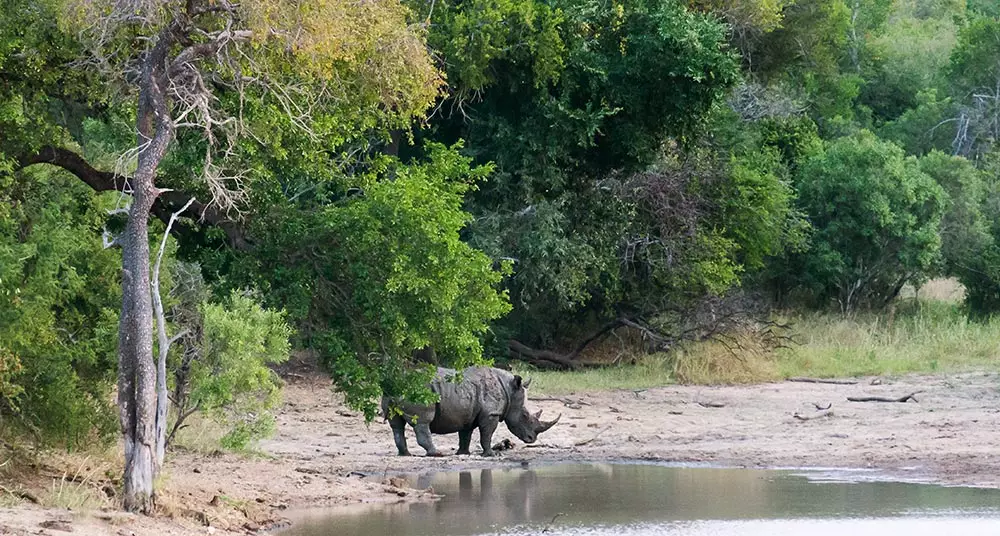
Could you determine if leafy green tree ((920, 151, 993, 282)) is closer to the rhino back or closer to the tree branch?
the rhino back

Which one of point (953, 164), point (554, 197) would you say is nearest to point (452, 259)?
point (554, 197)

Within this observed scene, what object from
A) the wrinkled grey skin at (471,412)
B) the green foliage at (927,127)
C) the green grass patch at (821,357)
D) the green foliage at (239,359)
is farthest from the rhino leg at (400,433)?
the green foliage at (927,127)

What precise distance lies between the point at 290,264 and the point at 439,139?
12.6 meters

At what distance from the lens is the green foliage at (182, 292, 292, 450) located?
13.0 metres

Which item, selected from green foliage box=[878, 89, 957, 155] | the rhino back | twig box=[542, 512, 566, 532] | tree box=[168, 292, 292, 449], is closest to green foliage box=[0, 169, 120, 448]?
tree box=[168, 292, 292, 449]

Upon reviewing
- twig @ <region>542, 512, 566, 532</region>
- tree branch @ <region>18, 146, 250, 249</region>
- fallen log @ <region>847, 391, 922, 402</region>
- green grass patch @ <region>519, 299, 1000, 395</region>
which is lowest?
twig @ <region>542, 512, 566, 532</region>

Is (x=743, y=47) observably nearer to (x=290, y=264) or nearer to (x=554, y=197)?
(x=554, y=197)

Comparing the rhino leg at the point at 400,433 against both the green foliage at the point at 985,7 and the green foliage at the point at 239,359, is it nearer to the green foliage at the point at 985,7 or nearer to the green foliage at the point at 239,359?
the green foliage at the point at 239,359

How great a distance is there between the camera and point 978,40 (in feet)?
129

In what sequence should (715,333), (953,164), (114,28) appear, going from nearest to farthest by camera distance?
1. (114,28)
2. (715,333)
3. (953,164)

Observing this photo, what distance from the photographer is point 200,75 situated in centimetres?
1212

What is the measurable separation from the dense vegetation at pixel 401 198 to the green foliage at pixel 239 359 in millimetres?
37

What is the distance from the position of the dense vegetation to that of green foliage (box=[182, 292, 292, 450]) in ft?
0.12

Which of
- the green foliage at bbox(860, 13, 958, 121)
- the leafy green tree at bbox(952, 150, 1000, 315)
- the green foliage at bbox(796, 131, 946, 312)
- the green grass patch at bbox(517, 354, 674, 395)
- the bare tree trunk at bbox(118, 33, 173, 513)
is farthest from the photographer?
the green foliage at bbox(860, 13, 958, 121)
